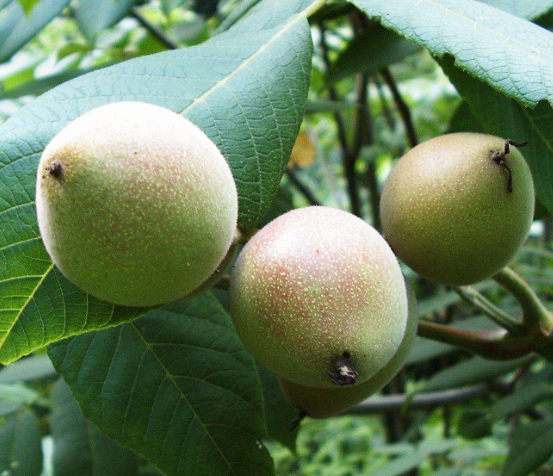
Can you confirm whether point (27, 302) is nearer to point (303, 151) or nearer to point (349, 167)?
point (349, 167)

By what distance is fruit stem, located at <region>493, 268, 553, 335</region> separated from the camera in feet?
3.76

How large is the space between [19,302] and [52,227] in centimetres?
18

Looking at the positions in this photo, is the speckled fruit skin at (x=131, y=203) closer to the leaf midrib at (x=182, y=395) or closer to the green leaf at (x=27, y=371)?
the leaf midrib at (x=182, y=395)

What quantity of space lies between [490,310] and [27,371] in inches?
50.2

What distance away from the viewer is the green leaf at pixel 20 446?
1.44 m

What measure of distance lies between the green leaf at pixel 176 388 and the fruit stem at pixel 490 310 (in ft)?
1.41

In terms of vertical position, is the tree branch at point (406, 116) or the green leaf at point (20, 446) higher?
the tree branch at point (406, 116)

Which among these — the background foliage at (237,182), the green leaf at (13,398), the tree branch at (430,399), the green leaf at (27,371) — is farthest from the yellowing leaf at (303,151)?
the green leaf at (13,398)

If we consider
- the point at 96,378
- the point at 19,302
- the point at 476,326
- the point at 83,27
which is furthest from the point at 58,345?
the point at 476,326

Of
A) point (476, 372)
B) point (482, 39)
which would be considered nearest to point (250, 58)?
point (482, 39)

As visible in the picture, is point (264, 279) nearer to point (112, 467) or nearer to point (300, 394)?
point (300, 394)

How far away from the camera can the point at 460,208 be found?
3.16ft

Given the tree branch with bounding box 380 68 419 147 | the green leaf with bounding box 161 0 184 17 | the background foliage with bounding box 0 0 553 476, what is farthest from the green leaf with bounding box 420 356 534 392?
the green leaf with bounding box 161 0 184 17

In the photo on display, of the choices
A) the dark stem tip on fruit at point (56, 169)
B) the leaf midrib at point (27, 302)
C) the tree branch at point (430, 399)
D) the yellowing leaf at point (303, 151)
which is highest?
the dark stem tip on fruit at point (56, 169)
